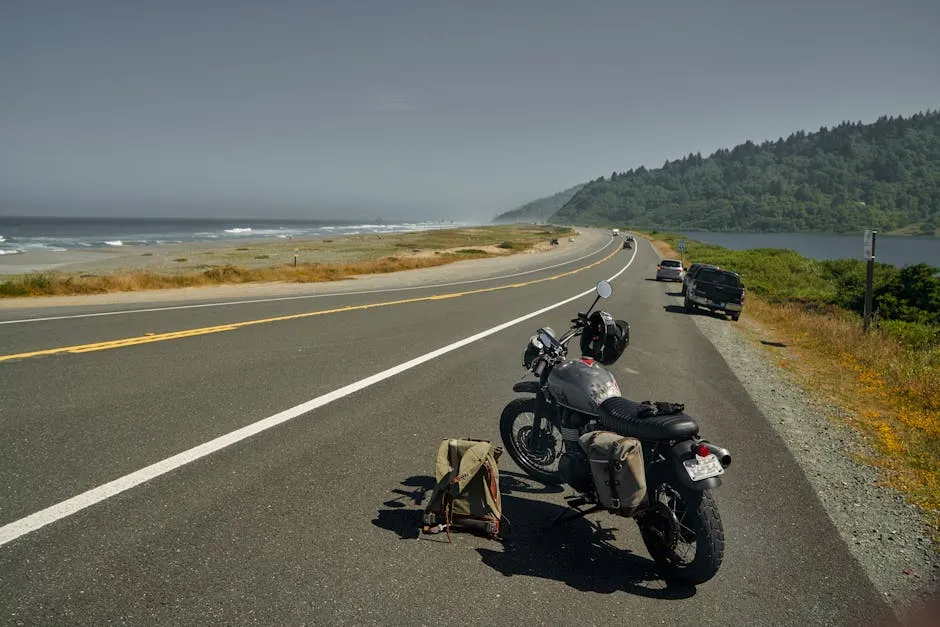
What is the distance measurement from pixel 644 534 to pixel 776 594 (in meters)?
0.94

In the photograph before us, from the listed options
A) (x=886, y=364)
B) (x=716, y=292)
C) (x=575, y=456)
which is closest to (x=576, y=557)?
(x=575, y=456)

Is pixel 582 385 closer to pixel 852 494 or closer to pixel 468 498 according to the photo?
pixel 468 498

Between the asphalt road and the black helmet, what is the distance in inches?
55.7

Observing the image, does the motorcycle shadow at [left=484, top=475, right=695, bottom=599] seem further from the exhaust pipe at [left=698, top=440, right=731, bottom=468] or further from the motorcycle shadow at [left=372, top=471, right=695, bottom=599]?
the exhaust pipe at [left=698, top=440, right=731, bottom=468]

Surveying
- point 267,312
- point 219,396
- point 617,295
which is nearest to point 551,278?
point 617,295

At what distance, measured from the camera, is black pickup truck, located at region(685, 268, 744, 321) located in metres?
20.9

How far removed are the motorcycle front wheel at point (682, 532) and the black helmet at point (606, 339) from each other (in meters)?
1.39

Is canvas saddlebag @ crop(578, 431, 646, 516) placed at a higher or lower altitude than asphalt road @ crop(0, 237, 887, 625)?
higher

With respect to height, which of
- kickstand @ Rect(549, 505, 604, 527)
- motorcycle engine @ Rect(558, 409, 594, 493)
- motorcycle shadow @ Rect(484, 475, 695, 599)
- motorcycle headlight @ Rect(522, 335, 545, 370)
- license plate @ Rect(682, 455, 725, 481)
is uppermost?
motorcycle headlight @ Rect(522, 335, 545, 370)

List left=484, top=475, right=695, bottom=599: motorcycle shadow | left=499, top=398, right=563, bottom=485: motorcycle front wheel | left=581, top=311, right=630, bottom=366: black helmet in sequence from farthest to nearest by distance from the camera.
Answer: left=499, top=398, right=563, bottom=485: motorcycle front wheel → left=581, top=311, right=630, bottom=366: black helmet → left=484, top=475, right=695, bottom=599: motorcycle shadow

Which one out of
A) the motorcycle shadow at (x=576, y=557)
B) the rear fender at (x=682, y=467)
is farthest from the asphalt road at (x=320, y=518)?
the rear fender at (x=682, y=467)

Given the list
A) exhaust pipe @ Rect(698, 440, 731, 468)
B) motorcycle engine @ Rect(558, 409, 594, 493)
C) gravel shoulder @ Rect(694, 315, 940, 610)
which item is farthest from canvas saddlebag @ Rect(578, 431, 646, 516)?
gravel shoulder @ Rect(694, 315, 940, 610)

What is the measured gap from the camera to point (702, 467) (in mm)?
3738

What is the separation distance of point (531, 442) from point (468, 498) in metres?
1.29
